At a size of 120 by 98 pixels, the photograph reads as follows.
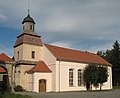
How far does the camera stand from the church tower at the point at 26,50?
120ft

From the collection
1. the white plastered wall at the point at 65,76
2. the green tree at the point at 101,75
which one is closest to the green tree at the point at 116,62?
the green tree at the point at 101,75

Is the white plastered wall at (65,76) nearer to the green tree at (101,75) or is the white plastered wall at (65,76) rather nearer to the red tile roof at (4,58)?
the green tree at (101,75)

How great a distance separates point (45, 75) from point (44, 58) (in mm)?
4132

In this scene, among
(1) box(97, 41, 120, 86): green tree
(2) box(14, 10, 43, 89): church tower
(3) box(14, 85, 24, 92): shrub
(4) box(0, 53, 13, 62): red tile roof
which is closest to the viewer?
(3) box(14, 85, 24, 92): shrub

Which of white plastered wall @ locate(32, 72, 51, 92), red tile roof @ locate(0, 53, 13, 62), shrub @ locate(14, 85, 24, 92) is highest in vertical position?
red tile roof @ locate(0, 53, 13, 62)

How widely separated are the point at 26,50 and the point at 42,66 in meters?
4.16

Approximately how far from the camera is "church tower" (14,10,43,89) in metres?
36.7

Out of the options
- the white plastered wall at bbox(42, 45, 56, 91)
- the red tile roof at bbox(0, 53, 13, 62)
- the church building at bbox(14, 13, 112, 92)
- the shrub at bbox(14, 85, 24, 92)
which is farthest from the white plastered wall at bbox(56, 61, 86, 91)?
the red tile roof at bbox(0, 53, 13, 62)

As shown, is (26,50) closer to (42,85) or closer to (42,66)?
(42,66)

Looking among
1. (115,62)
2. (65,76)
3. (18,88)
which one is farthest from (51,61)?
(115,62)

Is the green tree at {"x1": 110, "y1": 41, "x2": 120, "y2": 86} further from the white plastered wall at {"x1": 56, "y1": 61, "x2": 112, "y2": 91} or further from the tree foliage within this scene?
the white plastered wall at {"x1": 56, "y1": 61, "x2": 112, "y2": 91}

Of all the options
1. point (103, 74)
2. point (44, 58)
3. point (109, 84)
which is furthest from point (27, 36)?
point (109, 84)

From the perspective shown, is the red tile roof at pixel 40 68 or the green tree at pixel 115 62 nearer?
the red tile roof at pixel 40 68

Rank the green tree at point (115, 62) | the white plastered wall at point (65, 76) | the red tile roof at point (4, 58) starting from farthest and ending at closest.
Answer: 1. the green tree at point (115, 62)
2. the red tile roof at point (4, 58)
3. the white plastered wall at point (65, 76)
